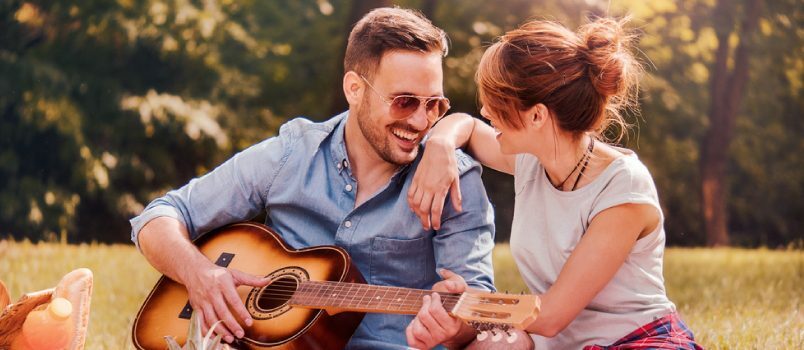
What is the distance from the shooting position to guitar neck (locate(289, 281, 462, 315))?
284cm

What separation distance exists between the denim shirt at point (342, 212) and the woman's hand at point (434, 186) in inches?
6.4

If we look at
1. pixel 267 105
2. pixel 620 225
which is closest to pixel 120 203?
pixel 267 105

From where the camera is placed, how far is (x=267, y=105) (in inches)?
583

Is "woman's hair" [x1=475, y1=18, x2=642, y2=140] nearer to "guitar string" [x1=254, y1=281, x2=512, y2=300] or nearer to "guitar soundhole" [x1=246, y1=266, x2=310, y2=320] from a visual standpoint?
"guitar string" [x1=254, y1=281, x2=512, y2=300]

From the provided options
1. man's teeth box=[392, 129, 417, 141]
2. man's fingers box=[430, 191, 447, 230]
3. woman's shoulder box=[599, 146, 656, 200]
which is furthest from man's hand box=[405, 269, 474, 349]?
man's teeth box=[392, 129, 417, 141]

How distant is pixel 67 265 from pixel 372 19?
3760 mm

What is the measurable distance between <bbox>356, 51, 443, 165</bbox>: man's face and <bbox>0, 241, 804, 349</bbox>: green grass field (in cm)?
156

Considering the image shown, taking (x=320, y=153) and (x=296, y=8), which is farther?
(x=296, y=8)

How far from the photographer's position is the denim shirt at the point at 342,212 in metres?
3.37

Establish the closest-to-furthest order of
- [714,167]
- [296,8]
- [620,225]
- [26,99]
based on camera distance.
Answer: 1. [620,225]
2. [26,99]
3. [714,167]
4. [296,8]

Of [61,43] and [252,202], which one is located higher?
[252,202]

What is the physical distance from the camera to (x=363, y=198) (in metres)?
3.56

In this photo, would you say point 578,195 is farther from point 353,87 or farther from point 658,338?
point 353,87

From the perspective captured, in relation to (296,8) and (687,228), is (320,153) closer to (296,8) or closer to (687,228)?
(296,8)
